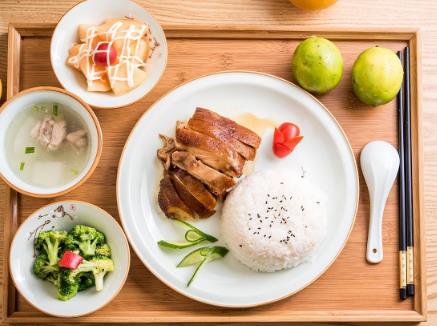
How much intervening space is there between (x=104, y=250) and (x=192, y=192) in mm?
521

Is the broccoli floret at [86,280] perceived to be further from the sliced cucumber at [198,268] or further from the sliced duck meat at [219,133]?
the sliced duck meat at [219,133]

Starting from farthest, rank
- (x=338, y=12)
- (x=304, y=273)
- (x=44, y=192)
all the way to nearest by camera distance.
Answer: (x=338, y=12) < (x=304, y=273) < (x=44, y=192)

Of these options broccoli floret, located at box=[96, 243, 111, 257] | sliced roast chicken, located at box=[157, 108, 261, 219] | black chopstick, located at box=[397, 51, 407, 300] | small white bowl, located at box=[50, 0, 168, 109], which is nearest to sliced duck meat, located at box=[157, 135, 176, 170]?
sliced roast chicken, located at box=[157, 108, 261, 219]

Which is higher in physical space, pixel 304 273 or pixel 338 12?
pixel 338 12

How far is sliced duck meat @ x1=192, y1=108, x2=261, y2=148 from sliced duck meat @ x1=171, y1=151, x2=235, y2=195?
20 centimetres

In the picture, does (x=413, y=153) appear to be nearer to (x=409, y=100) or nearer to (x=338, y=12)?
(x=409, y=100)

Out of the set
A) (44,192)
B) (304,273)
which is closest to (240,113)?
(304,273)

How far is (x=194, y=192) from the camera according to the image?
2846 millimetres

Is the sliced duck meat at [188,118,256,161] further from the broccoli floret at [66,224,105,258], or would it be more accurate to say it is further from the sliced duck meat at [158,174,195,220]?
the broccoli floret at [66,224,105,258]

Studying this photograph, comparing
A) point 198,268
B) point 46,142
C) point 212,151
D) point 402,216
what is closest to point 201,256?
point 198,268

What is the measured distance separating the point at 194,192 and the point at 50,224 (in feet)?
2.41

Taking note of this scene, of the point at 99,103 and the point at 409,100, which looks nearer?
the point at 99,103

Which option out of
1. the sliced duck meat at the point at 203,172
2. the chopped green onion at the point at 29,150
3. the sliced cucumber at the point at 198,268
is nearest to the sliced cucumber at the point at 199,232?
the sliced cucumber at the point at 198,268

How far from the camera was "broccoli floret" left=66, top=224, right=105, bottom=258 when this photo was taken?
274cm
